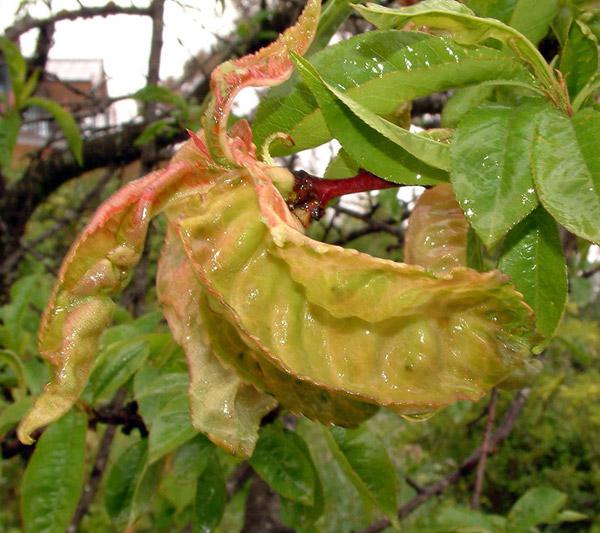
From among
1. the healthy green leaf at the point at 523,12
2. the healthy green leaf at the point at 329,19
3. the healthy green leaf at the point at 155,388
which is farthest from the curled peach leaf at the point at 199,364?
the healthy green leaf at the point at 155,388

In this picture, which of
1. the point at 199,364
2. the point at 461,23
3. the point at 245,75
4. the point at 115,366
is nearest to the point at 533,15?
the point at 461,23

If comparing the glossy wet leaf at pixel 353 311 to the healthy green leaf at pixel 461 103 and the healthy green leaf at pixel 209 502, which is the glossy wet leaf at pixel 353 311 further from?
the healthy green leaf at pixel 209 502

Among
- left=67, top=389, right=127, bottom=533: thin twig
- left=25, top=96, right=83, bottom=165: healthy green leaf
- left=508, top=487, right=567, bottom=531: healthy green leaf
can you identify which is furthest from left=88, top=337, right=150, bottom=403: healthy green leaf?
left=25, top=96, right=83, bottom=165: healthy green leaf

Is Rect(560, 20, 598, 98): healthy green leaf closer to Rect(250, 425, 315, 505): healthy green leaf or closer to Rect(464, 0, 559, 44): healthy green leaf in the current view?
Rect(464, 0, 559, 44): healthy green leaf

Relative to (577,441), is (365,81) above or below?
above

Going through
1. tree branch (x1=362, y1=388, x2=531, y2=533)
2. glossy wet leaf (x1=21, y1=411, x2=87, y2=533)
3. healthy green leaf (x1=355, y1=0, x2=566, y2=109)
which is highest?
healthy green leaf (x1=355, y1=0, x2=566, y2=109)

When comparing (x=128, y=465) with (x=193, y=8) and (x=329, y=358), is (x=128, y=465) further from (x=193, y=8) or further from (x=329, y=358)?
(x=193, y=8)

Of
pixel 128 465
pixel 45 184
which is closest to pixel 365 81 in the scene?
pixel 128 465
